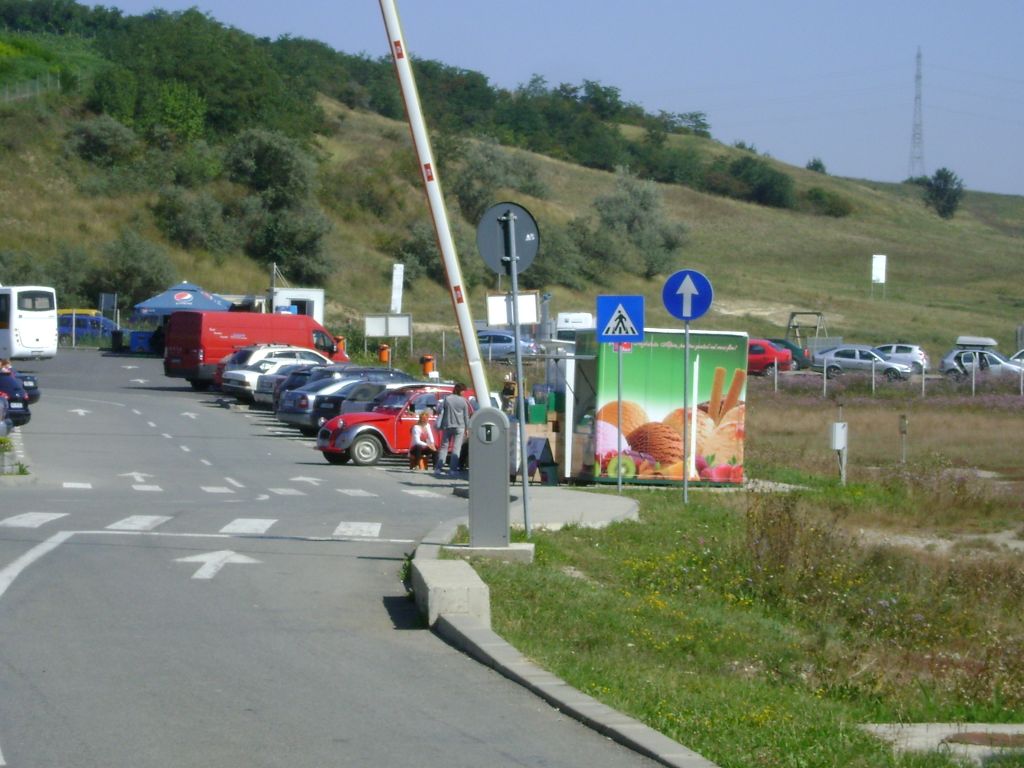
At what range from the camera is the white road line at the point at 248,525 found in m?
15.3

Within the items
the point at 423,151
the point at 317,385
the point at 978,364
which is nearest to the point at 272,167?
the point at 978,364

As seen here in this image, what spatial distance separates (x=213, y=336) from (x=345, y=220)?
1730 inches

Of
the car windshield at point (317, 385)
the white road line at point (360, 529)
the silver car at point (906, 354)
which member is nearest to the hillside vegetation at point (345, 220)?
the silver car at point (906, 354)

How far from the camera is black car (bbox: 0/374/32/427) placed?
3103 cm

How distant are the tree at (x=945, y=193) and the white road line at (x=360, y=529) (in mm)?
147090

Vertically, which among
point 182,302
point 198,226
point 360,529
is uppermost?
point 198,226

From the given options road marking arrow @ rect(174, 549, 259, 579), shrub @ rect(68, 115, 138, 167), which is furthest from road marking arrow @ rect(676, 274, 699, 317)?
shrub @ rect(68, 115, 138, 167)

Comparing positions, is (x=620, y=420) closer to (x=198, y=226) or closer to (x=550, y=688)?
(x=550, y=688)

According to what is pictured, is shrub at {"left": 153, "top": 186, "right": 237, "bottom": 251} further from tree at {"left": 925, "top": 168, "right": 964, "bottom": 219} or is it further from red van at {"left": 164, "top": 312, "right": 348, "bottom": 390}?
tree at {"left": 925, "top": 168, "right": 964, "bottom": 219}

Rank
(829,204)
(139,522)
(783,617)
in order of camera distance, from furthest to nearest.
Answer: (829,204), (139,522), (783,617)

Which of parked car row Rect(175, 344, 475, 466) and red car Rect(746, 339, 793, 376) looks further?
red car Rect(746, 339, 793, 376)

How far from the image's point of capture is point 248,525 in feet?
52.5

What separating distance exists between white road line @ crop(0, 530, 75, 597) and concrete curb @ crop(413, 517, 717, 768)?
3.50 m

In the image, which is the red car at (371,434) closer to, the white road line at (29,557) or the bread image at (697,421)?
the bread image at (697,421)
